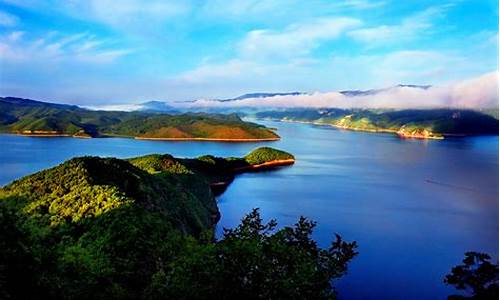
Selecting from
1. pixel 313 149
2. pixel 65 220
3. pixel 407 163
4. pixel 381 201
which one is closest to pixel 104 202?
pixel 65 220

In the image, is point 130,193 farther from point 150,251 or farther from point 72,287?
point 72,287

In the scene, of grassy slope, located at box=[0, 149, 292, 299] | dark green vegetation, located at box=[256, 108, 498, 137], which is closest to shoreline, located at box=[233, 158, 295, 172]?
grassy slope, located at box=[0, 149, 292, 299]

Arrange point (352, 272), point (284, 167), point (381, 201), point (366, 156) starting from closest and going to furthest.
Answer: point (352, 272) → point (381, 201) → point (284, 167) → point (366, 156)

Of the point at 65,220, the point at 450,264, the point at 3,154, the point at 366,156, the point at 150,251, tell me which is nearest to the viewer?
the point at 150,251

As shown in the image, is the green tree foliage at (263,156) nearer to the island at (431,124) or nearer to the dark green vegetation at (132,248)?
the dark green vegetation at (132,248)

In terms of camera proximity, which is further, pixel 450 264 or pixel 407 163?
pixel 407 163

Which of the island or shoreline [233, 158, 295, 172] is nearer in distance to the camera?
shoreline [233, 158, 295, 172]

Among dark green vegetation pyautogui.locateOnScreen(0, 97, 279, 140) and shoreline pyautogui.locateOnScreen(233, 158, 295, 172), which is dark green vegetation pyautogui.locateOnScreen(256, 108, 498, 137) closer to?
dark green vegetation pyautogui.locateOnScreen(0, 97, 279, 140)

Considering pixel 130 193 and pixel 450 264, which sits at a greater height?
pixel 130 193
